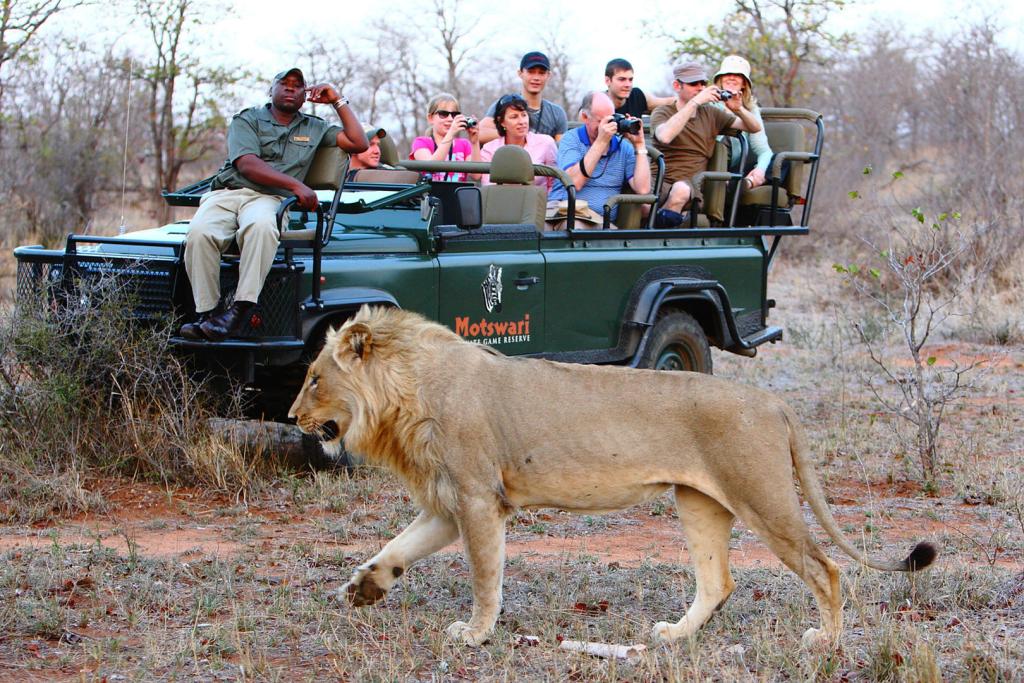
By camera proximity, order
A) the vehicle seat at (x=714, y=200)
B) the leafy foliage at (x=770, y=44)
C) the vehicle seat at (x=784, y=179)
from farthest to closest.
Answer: the leafy foliage at (x=770, y=44)
the vehicle seat at (x=784, y=179)
the vehicle seat at (x=714, y=200)

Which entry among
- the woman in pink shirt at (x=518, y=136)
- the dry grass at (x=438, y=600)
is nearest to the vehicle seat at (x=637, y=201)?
the woman in pink shirt at (x=518, y=136)

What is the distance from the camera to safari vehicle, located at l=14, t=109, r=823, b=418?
6605 mm

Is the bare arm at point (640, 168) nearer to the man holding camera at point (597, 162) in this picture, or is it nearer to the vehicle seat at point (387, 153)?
the man holding camera at point (597, 162)

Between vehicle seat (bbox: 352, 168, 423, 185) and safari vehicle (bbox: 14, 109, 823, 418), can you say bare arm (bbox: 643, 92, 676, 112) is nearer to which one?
safari vehicle (bbox: 14, 109, 823, 418)

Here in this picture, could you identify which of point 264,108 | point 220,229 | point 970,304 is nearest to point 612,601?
point 220,229

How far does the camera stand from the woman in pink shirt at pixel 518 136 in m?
8.62

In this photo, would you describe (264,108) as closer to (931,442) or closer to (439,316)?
(439,316)

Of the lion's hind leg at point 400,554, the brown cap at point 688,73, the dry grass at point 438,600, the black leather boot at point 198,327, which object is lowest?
the dry grass at point 438,600

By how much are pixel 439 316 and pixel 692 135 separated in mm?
2890

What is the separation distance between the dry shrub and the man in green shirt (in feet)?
1.24

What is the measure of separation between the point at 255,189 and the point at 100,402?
1.35 meters

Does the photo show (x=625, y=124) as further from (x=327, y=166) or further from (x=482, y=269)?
(x=327, y=166)

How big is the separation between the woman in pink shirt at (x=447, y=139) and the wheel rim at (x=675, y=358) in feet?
5.50

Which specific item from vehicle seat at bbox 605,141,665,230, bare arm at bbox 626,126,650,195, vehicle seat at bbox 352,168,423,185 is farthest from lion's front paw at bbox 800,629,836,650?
bare arm at bbox 626,126,650,195
